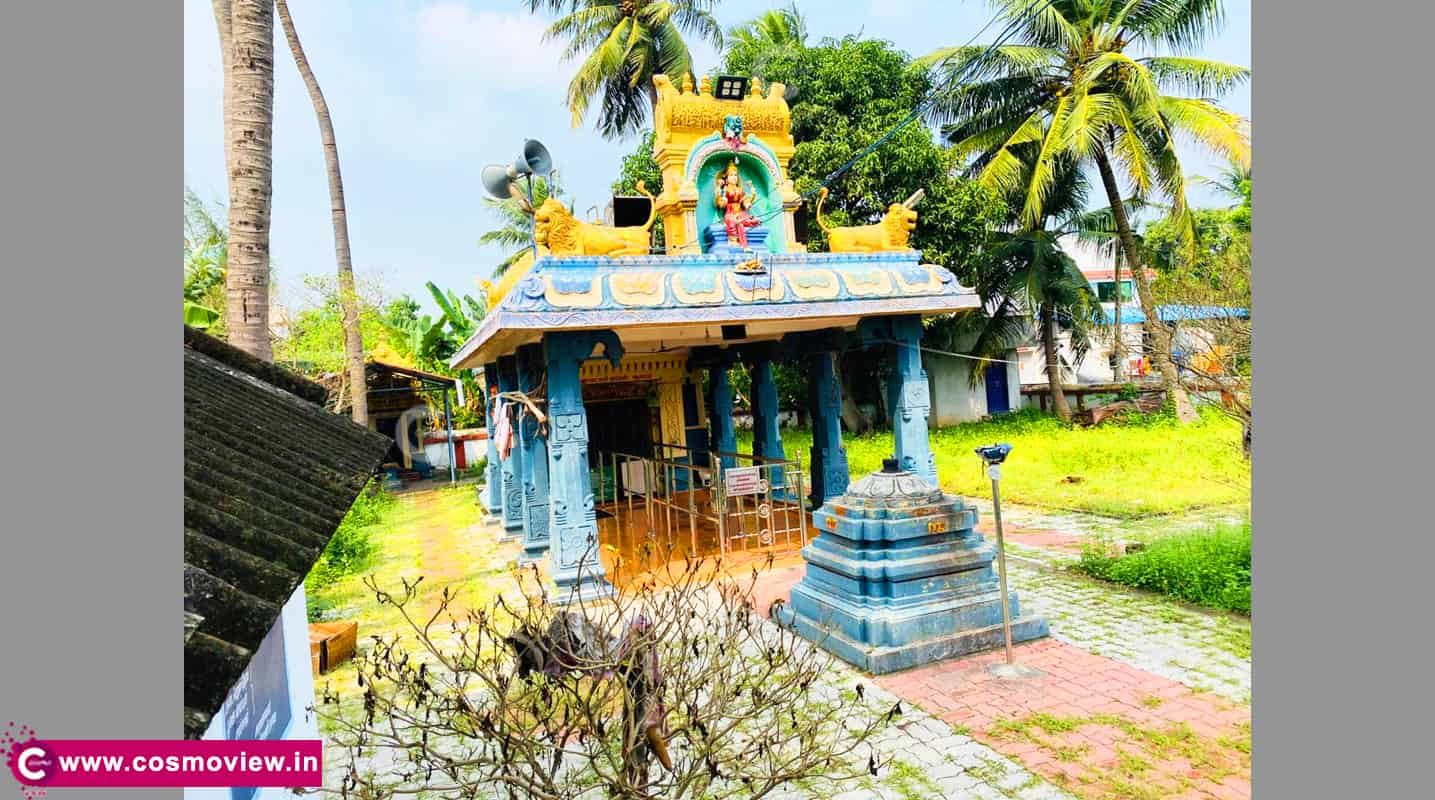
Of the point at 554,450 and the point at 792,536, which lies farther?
the point at 792,536

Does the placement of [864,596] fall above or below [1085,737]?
above

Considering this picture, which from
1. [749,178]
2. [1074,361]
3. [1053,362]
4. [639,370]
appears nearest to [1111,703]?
[749,178]

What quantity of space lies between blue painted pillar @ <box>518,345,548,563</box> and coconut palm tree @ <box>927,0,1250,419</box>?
11.1 metres

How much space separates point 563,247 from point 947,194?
1377cm

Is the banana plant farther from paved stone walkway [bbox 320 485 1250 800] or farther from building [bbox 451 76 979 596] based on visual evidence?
paved stone walkway [bbox 320 485 1250 800]

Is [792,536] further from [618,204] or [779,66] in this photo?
[779,66]

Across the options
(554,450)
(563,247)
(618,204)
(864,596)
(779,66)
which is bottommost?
(864,596)

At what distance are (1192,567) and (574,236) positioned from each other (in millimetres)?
7270

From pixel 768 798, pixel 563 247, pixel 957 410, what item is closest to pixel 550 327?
pixel 563 247

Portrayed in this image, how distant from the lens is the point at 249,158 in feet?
18.9

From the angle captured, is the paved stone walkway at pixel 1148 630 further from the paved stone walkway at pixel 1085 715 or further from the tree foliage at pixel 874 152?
the tree foliage at pixel 874 152

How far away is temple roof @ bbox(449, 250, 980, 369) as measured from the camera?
7852 mm

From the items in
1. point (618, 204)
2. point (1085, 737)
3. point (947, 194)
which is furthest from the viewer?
point (947, 194)

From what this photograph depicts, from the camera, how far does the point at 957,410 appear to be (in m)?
24.9
